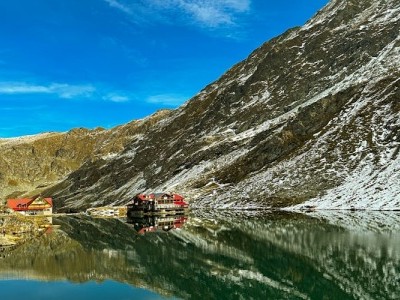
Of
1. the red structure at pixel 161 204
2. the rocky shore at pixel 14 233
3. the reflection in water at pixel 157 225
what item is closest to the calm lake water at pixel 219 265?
the rocky shore at pixel 14 233

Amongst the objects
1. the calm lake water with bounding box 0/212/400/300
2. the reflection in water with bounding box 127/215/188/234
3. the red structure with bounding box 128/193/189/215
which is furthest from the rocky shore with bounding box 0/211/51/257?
the red structure with bounding box 128/193/189/215

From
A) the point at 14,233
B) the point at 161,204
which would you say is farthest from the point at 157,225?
the point at 161,204

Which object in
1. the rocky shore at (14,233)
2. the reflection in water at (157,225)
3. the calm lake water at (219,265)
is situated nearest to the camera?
the calm lake water at (219,265)

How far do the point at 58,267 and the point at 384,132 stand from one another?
496 feet

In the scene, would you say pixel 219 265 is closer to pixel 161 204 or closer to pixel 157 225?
pixel 157 225

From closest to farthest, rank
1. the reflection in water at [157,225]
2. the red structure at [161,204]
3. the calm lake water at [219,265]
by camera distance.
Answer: the calm lake water at [219,265] → the reflection in water at [157,225] → the red structure at [161,204]

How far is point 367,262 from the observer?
57594 mm

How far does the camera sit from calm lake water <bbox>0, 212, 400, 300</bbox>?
46.8 m

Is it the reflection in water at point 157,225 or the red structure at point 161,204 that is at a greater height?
the red structure at point 161,204

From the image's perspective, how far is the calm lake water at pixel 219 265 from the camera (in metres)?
46.8

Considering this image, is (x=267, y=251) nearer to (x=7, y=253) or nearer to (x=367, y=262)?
(x=367, y=262)

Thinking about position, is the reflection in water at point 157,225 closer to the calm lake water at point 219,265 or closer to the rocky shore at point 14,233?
the calm lake water at point 219,265

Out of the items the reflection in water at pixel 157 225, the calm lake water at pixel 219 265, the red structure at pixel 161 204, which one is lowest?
the calm lake water at pixel 219 265

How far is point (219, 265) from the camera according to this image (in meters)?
61.6
